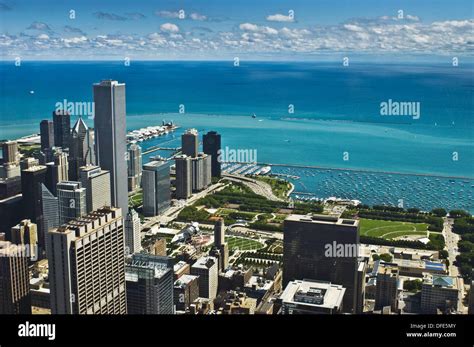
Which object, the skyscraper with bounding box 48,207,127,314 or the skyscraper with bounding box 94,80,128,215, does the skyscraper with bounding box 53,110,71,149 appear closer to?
the skyscraper with bounding box 94,80,128,215

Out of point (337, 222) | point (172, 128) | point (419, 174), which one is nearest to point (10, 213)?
point (337, 222)

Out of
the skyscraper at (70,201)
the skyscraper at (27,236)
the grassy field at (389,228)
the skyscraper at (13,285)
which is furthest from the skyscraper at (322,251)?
the skyscraper at (27,236)

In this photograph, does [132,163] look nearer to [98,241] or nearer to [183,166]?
[183,166]

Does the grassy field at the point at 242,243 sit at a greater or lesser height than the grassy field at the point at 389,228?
lesser

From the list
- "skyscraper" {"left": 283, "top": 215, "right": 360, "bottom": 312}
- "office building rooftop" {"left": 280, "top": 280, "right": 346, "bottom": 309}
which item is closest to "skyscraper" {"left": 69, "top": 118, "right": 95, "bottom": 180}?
"skyscraper" {"left": 283, "top": 215, "right": 360, "bottom": 312}

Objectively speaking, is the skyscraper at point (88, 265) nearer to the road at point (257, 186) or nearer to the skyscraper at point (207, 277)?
the skyscraper at point (207, 277)

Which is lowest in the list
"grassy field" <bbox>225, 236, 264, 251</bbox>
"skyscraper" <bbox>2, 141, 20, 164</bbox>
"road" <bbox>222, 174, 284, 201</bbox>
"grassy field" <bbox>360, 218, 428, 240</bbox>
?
"grassy field" <bbox>225, 236, 264, 251</bbox>

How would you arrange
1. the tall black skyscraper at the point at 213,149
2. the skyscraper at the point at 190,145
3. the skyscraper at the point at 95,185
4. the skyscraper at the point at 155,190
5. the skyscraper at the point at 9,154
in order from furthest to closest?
the tall black skyscraper at the point at 213,149
the skyscraper at the point at 190,145
the skyscraper at the point at 9,154
the skyscraper at the point at 155,190
the skyscraper at the point at 95,185
